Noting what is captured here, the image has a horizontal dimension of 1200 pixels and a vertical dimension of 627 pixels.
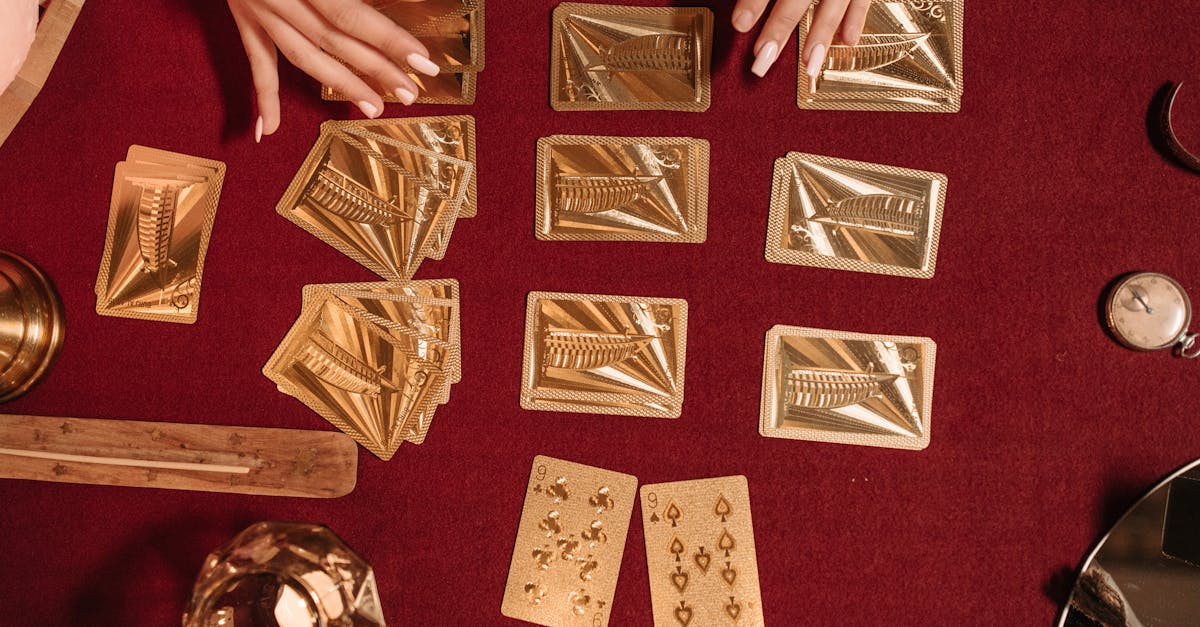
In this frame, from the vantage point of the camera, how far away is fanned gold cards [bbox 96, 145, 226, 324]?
153cm

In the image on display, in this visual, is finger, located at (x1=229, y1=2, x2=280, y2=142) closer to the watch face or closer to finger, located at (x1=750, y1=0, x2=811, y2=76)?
finger, located at (x1=750, y1=0, x2=811, y2=76)

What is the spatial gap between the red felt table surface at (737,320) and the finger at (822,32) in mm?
→ 106

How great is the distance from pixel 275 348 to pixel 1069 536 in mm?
1717

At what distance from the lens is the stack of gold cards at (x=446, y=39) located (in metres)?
1.43

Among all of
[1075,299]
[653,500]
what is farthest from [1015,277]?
[653,500]

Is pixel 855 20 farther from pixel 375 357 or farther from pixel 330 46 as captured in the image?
pixel 375 357

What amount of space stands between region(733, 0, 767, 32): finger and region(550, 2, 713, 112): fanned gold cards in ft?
0.45

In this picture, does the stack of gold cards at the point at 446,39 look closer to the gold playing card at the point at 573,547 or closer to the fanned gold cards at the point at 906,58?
the fanned gold cards at the point at 906,58

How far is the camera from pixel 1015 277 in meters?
1.41

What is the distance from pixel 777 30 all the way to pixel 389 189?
0.84 m

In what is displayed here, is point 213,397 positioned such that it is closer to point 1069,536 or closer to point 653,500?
point 653,500

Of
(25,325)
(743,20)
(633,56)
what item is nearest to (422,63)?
Answer: (633,56)

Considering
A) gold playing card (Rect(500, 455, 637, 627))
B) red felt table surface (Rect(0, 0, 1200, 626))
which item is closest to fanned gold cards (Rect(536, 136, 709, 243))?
red felt table surface (Rect(0, 0, 1200, 626))

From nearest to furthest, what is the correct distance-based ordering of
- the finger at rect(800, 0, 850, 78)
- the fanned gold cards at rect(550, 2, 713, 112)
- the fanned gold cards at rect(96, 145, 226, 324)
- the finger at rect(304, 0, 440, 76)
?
the finger at rect(304, 0, 440, 76), the finger at rect(800, 0, 850, 78), the fanned gold cards at rect(550, 2, 713, 112), the fanned gold cards at rect(96, 145, 226, 324)
